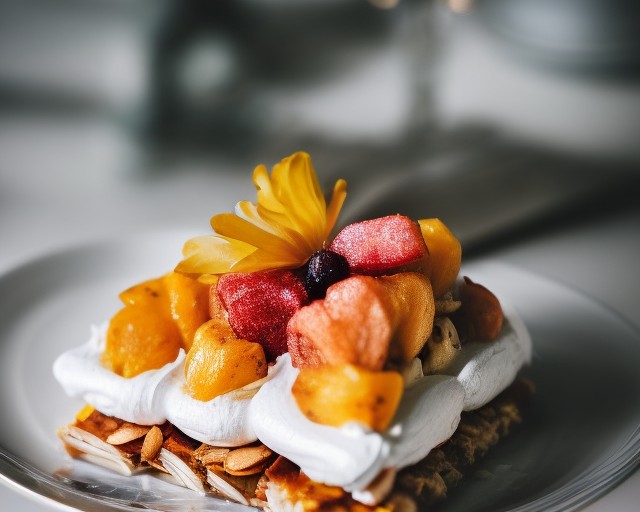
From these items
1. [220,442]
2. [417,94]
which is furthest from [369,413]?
[417,94]

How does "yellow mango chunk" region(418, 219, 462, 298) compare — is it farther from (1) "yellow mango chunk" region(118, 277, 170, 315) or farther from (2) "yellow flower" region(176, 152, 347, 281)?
(1) "yellow mango chunk" region(118, 277, 170, 315)

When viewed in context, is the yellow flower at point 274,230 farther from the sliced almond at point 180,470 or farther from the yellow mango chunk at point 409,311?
the sliced almond at point 180,470

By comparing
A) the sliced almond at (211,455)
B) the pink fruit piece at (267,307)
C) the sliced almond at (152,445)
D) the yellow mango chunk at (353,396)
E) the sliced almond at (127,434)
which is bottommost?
the sliced almond at (211,455)

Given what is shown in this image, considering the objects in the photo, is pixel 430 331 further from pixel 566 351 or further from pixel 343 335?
pixel 566 351

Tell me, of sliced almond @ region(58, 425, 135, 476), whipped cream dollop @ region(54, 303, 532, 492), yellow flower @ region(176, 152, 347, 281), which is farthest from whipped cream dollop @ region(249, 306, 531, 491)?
sliced almond @ region(58, 425, 135, 476)

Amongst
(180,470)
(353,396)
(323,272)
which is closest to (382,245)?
(323,272)

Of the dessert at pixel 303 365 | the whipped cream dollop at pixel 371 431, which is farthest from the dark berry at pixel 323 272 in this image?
the whipped cream dollop at pixel 371 431

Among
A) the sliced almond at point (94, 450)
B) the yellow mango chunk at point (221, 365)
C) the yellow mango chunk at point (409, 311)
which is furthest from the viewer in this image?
the sliced almond at point (94, 450)
